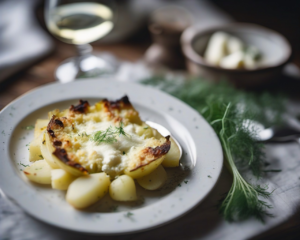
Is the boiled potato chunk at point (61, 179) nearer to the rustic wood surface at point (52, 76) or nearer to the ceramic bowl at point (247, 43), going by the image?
the rustic wood surface at point (52, 76)

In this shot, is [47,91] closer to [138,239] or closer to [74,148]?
[74,148]

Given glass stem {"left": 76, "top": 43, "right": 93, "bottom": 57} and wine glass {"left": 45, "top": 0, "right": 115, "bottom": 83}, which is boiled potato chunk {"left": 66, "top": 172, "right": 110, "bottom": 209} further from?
glass stem {"left": 76, "top": 43, "right": 93, "bottom": 57}

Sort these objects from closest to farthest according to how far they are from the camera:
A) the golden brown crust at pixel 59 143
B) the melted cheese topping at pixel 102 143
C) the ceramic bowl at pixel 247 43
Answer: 1. the golden brown crust at pixel 59 143
2. the melted cheese topping at pixel 102 143
3. the ceramic bowl at pixel 247 43

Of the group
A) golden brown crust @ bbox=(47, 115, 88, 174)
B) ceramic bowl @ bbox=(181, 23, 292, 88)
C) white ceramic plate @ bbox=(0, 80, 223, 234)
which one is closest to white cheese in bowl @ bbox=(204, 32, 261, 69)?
ceramic bowl @ bbox=(181, 23, 292, 88)

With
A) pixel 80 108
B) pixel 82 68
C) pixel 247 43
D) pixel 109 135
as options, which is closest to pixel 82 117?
pixel 80 108

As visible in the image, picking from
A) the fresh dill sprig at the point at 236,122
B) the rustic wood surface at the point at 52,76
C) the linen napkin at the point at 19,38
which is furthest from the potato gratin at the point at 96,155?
the linen napkin at the point at 19,38

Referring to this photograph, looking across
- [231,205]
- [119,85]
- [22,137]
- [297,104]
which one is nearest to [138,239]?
[231,205]

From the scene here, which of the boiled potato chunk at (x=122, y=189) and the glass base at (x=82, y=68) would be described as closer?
the boiled potato chunk at (x=122, y=189)
